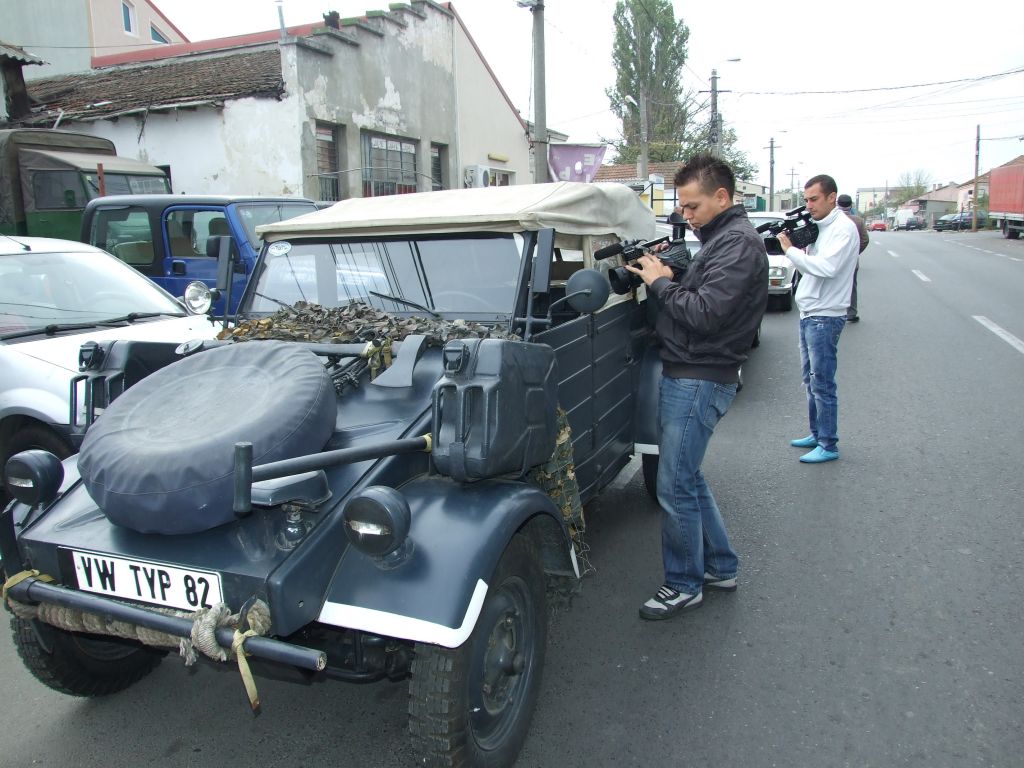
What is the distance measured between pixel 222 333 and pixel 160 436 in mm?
1166

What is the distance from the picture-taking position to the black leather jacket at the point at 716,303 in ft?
10.5

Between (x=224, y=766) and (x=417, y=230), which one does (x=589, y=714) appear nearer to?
(x=224, y=766)

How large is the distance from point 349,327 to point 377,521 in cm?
136

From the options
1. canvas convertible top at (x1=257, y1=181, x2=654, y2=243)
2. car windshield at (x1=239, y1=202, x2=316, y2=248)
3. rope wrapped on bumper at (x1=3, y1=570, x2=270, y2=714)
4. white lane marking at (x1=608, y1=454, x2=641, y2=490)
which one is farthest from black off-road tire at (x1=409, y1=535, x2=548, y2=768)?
car windshield at (x1=239, y1=202, x2=316, y2=248)

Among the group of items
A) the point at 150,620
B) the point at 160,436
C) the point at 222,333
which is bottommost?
the point at 150,620

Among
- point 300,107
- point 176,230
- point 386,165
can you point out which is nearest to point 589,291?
point 176,230

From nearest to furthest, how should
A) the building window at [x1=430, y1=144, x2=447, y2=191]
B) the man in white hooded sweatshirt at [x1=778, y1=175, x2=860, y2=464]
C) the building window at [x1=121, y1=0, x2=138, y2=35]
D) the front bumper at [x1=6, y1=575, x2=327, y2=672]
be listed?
1. the front bumper at [x1=6, y1=575, x2=327, y2=672]
2. the man in white hooded sweatshirt at [x1=778, y1=175, x2=860, y2=464]
3. the building window at [x1=430, y1=144, x2=447, y2=191]
4. the building window at [x1=121, y1=0, x2=138, y2=35]

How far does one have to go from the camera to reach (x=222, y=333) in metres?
3.51

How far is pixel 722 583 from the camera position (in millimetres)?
3779

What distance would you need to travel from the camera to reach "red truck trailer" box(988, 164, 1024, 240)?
3284 cm

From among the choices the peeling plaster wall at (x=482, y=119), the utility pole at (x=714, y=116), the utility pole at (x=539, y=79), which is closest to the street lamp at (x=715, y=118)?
the utility pole at (x=714, y=116)

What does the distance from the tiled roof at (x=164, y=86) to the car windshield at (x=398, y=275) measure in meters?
13.3

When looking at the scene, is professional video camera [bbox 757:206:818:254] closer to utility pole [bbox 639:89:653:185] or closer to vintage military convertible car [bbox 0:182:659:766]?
vintage military convertible car [bbox 0:182:659:766]

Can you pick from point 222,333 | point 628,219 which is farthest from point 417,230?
point 628,219
